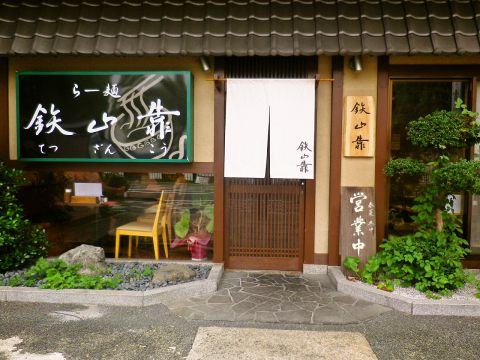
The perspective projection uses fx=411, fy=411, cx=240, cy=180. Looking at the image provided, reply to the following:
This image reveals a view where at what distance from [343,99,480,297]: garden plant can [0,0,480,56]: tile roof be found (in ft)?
4.11

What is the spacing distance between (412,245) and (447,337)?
5.27 ft

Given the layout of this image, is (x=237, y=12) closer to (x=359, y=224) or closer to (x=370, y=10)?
(x=370, y=10)

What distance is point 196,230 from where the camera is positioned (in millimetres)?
7883

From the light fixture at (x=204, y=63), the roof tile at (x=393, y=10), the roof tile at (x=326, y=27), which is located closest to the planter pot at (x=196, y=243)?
the light fixture at (x=204, y=63)

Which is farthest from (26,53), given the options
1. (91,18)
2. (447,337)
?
(447,337)

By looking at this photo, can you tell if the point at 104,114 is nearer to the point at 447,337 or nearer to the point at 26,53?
the point at 26,53

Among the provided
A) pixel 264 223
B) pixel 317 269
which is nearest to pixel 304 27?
pixel 264 223

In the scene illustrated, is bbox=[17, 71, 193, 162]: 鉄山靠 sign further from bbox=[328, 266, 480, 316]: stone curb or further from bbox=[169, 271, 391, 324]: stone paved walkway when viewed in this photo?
bbox=[328, 266, 480, 316]: stone curb

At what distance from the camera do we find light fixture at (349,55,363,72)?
23.1 ft

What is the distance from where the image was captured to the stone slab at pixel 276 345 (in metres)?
4.62

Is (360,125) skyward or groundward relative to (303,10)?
groundward

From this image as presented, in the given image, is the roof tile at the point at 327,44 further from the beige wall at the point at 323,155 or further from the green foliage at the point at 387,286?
the green foliage at the point at 387,286

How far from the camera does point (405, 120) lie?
7.47m

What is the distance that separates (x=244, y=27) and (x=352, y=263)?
4282 millimetres
